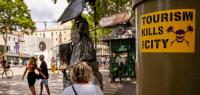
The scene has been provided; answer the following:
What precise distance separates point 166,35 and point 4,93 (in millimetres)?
13839

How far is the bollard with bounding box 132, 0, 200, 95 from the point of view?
291 cm

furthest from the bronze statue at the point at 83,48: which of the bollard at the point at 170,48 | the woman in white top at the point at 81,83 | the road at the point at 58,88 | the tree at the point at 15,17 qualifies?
the tree at the point at 15,17

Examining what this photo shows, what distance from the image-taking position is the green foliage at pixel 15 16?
5159cm

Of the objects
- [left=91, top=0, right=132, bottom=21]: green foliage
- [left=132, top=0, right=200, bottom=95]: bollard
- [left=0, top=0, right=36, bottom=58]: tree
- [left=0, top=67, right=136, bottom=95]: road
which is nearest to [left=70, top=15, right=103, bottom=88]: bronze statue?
[left=132, top=0, right=200, bottom=95]: bollard

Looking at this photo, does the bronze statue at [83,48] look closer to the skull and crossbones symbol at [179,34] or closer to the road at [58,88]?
the skull and crossbones symbol at [179,34]

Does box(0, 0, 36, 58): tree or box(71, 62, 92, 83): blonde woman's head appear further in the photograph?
box(0, 0, 36, 58): tree

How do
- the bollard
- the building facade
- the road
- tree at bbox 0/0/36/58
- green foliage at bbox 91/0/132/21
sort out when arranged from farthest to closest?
the building facade → tree at bbox 0/0/36/58 → green foliage at bbox 91/0/132/21 → the road → the bollard

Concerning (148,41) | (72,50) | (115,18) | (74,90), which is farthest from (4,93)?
(148,41)

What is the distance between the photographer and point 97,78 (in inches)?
277

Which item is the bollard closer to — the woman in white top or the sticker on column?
the sticker on column

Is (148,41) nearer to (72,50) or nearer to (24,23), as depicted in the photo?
(72,50)

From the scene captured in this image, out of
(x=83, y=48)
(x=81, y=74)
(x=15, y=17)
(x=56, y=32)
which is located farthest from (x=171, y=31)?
(x=56, y=32)

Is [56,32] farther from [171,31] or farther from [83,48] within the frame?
[171,31]

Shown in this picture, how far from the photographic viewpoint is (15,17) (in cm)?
5269
